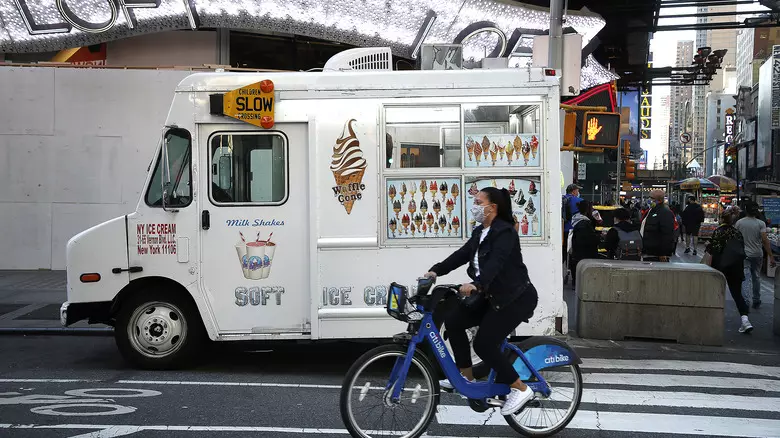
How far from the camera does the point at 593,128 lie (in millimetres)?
11898

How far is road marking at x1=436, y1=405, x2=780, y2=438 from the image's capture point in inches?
230

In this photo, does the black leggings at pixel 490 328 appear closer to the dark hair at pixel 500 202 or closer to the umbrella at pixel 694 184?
the dark hair at pixel 500 202

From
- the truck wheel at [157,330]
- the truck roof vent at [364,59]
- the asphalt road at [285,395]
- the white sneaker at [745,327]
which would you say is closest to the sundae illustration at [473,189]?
the truck roof vent at [364,59]

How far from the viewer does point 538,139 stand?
7.42 meters

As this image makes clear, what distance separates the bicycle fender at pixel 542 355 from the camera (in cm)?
538

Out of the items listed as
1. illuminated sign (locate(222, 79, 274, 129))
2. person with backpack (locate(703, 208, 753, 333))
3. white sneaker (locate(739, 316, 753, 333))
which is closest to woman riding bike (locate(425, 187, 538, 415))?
illuminated sign (locate(222, 79, 274, 129))

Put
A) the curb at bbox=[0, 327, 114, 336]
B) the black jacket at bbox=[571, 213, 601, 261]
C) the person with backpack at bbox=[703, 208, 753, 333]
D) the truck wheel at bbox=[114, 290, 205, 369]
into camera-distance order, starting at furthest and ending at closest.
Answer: the black jacket at bbox=[571, 213, 601, 261], the person with backpack at bbox=[703, 208, 753, 333], the curb at bbox=[0, 327, 114, 336], the truck wheel at bbox=[114, 290, 205, 369]

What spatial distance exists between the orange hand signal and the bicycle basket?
7574mm

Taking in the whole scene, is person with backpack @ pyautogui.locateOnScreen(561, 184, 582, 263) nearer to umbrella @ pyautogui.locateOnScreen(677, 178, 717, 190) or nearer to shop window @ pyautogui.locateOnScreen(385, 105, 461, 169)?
shop window @ pyautogui.locateOnScreen(385, 105, 461, 169)

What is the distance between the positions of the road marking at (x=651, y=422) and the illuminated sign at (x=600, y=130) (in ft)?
20.6

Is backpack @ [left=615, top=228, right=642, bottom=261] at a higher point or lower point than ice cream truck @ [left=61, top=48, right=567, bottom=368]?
lower

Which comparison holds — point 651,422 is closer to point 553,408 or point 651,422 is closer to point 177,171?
point 553,408

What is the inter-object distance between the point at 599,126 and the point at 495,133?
5011 mm

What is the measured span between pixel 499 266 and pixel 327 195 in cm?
275
